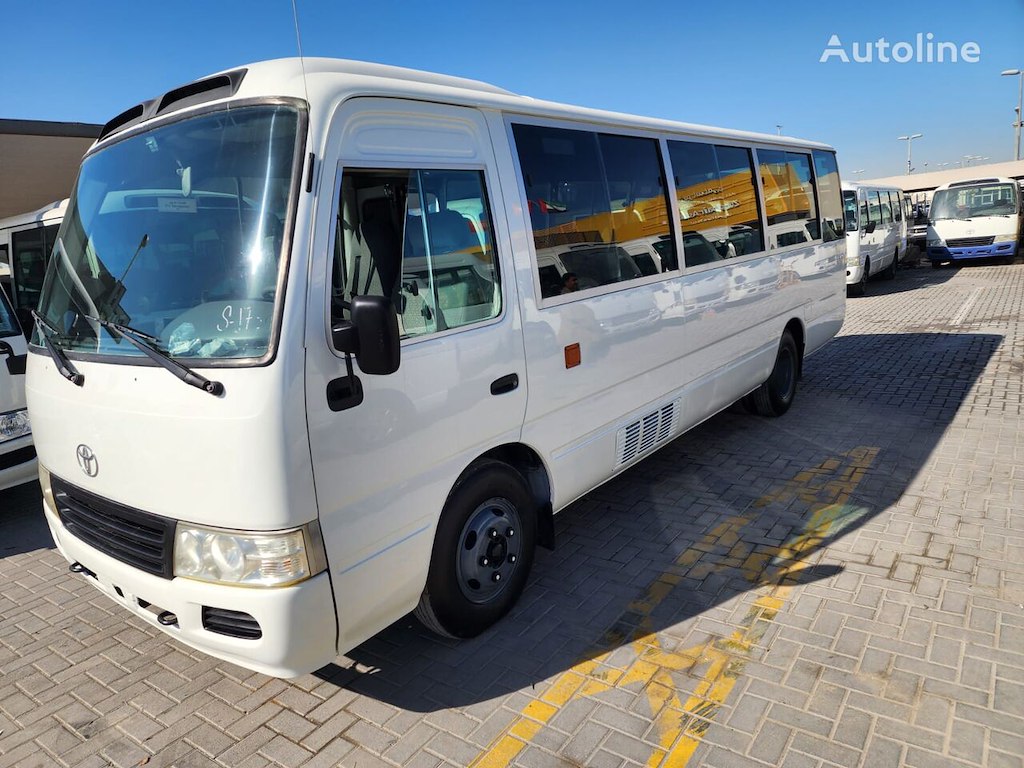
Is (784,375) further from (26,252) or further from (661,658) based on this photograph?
(26,252)

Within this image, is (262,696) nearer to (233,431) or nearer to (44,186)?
(233,431)

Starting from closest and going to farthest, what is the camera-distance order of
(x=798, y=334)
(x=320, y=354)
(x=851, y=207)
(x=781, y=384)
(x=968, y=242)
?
(x=320, y=354) → (x=781, y=384) → (x=798, y=334) → (x=851, y=207) → (x=968, y=242)

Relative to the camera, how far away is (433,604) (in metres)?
3.10

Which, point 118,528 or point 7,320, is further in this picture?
point 7,320

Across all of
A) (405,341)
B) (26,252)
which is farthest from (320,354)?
(26,252)

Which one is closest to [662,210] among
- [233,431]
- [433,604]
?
[433,604]

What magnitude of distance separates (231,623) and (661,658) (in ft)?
6.29

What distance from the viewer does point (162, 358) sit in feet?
7.97

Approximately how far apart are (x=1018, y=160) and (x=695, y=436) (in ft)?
145

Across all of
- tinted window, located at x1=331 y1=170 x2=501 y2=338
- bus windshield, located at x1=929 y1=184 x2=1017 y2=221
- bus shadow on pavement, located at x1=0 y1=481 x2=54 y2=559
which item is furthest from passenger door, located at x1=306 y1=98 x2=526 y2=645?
bus windshield, located at x1=929 y1=184 x2=1017 y2=221

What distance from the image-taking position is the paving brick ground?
2.70m

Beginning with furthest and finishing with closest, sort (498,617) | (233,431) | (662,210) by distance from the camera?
(662,210) → (498,617) → (233,431)

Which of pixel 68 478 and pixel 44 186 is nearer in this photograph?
pixel 68 478

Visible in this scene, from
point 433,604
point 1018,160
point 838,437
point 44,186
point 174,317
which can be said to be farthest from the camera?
point 1018,160
